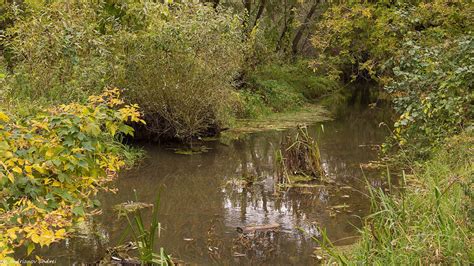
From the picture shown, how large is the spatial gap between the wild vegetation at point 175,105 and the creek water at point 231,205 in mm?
477

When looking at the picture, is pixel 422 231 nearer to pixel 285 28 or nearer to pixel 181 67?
pixel 181 67

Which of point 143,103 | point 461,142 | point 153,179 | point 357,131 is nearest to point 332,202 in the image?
point 461,142

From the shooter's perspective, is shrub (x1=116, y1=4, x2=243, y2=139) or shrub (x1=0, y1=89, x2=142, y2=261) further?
shrub (x1=116, y1=4, x2=243, y2=139)

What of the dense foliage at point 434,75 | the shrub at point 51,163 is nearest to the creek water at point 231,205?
the dense foliage at point 434,75

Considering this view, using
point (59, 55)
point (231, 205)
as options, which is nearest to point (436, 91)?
point (231, 205)

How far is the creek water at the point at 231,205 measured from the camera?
6.73 meters

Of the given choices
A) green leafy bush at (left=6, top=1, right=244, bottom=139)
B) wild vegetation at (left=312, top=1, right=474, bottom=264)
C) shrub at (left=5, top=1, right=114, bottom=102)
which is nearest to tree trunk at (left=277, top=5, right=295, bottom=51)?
wild vegetation at (left=312, top=1, right=474, bottom=264)

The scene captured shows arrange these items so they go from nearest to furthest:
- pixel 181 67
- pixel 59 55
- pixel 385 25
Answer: pixel 59 55, pixel 181 67, pixel 385 25

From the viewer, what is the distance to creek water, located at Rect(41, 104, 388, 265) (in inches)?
265

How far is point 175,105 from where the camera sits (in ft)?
42.1

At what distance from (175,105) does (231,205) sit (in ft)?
15.1

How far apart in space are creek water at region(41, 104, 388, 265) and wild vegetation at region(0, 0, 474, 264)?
48 centimetres

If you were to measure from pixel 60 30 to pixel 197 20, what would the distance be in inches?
130

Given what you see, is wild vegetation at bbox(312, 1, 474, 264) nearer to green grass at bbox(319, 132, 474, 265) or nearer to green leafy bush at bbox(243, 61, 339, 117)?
green grass at bbox(319, 132, 474, 265)
